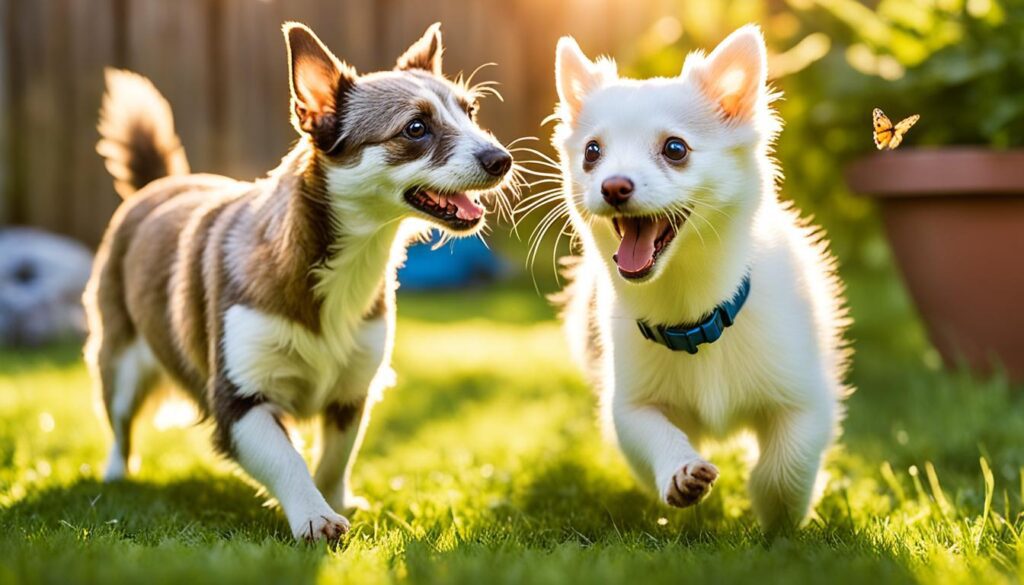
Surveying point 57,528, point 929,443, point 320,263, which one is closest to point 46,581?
point 57,528

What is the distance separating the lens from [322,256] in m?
3.12

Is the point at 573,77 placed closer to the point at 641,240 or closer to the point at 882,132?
the point at 641,240

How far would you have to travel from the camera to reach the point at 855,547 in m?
2.56

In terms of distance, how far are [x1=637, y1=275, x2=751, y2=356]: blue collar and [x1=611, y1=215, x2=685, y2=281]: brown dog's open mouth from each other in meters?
0.27

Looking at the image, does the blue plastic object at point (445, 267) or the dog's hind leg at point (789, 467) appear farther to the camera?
the blue plastic object at point (445, 267)

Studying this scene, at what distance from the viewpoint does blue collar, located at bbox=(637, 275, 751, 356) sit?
9.54ft

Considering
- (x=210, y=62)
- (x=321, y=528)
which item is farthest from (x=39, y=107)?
(x=321, y=528)

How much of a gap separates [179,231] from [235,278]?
0.63 metres

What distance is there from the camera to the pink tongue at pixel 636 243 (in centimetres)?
274

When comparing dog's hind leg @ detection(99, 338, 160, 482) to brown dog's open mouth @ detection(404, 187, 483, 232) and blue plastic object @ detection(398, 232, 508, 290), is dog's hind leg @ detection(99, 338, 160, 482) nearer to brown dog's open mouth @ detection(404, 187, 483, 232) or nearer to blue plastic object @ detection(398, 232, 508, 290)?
brown dog's open mouth @ detection(404, 187, 483, 232)

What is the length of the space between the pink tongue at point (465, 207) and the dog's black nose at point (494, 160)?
0.14 metres

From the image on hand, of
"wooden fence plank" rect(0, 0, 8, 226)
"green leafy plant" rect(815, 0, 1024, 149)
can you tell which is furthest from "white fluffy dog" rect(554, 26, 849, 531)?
"wooden fence plank" rect(0, 0, 8, 226)

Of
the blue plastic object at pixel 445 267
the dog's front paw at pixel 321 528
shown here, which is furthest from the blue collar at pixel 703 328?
the blue plastic object at pixel 445 267

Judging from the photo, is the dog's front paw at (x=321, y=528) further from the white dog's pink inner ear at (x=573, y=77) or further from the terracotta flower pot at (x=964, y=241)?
the terracotta flower pot at (x=964, y=241)
